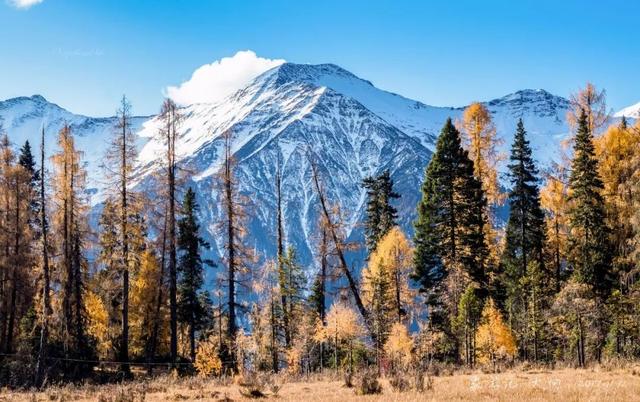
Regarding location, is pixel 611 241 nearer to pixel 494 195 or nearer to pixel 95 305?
pixel 494 195

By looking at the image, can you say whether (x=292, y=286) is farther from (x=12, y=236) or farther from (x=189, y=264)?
(x=12, y=236)

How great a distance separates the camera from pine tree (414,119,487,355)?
1427 inches

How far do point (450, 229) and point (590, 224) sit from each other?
761 cm

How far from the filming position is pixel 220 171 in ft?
113

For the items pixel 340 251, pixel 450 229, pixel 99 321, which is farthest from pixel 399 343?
pixel 99 321

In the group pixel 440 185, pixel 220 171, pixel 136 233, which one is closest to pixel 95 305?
pixel 136 233

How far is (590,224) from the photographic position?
3438cm

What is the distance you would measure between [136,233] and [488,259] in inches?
844

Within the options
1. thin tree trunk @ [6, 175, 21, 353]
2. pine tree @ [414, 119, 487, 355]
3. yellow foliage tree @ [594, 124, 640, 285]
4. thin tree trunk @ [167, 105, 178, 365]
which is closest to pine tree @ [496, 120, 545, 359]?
pine tree @ [414, 119, 487, 355]

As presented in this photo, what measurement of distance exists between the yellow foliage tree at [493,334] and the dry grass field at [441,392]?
1416 centimetres

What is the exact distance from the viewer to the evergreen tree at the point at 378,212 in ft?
147

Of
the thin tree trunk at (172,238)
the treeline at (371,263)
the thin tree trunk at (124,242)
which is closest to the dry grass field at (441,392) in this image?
the thin tree trunk at (172,238)

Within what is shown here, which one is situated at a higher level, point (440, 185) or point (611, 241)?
point (440, 185)

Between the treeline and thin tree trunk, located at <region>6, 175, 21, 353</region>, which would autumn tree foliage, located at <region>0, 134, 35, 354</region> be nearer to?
thin tree trunk, located at <region>6, 175, 21, 353</region>
